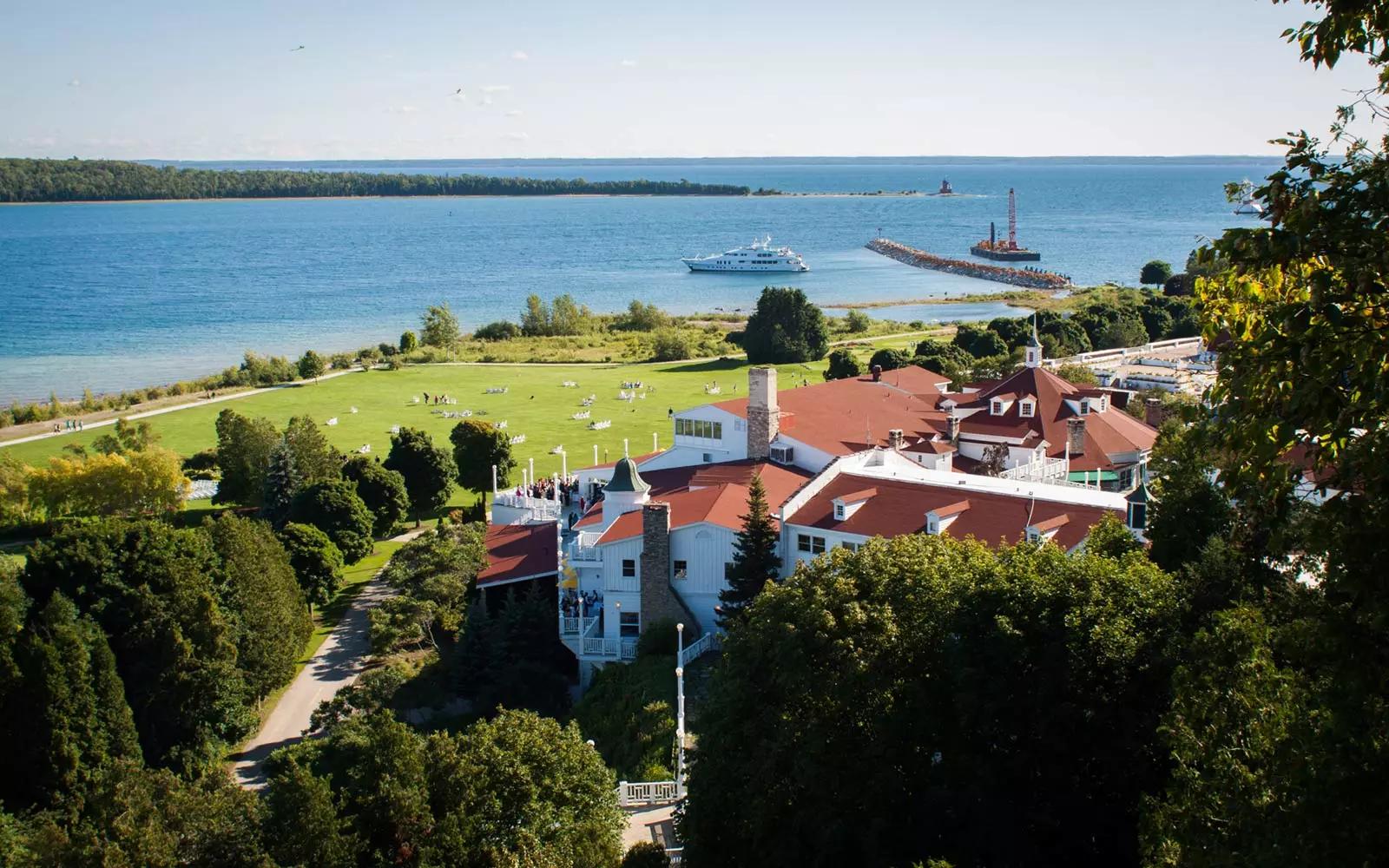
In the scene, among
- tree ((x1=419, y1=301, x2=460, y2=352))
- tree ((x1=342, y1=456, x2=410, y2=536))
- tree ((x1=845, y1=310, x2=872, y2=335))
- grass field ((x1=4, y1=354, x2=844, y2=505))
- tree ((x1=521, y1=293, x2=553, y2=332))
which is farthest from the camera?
tree ((x1=521, y1=293, x2=553, y2=332))

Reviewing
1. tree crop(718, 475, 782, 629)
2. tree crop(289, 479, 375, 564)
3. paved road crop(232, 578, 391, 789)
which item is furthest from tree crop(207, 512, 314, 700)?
tree crop(718, 475, 782, 629)

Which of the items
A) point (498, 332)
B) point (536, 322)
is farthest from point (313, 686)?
point (536, 322)

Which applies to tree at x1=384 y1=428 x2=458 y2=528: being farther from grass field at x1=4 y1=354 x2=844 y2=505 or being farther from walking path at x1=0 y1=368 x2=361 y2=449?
walking path at x1=0 y1=368 x2=361 y2=449

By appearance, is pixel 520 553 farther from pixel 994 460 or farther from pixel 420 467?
pixel 994 460

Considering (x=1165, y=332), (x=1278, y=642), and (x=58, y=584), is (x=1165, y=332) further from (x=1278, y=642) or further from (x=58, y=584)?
(x=1278, y=642)

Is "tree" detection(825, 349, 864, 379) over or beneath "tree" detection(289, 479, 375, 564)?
over

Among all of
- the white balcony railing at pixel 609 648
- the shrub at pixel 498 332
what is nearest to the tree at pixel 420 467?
the white balcony railing at pixel 609 648

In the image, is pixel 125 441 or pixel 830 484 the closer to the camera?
pixel 830 484
